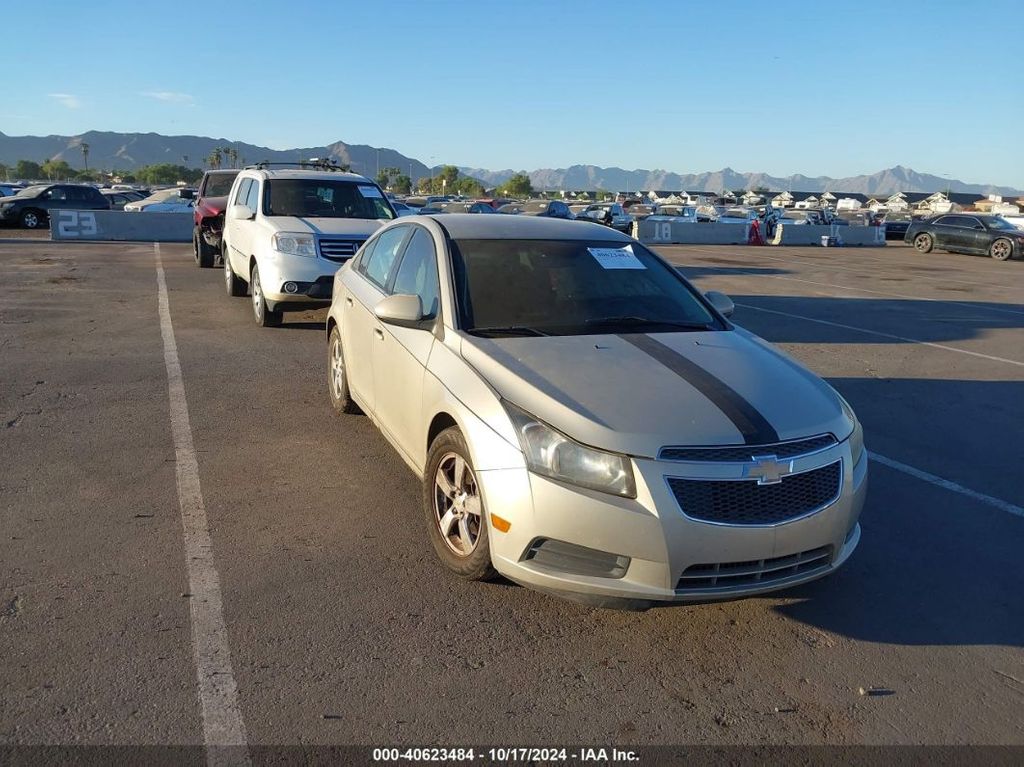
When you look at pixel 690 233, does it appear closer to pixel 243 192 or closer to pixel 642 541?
pixel 243 192

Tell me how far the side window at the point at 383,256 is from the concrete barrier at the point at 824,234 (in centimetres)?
2983

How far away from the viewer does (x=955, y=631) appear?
12.5 ft

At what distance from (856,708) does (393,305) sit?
2834mm

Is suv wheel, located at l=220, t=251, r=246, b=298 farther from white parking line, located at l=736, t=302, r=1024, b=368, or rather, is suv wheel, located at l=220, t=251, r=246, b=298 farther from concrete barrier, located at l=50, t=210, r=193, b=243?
concrete barrier, located at l=50, t=210, r=193, b=243

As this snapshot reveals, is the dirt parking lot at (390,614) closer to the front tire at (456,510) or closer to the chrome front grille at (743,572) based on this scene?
the front tire at (456,510)

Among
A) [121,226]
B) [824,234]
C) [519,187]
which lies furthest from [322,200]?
[519,187]

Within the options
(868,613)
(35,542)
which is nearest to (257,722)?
(35,542)

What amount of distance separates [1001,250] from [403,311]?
101ft

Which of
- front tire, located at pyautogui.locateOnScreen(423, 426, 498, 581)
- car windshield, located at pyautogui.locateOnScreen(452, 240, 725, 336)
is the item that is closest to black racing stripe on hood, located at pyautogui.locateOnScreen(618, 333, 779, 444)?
car windshield, located at pyautogui.locateOnScreen(452, 240, 725, 336)

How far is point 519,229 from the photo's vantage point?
210 inches

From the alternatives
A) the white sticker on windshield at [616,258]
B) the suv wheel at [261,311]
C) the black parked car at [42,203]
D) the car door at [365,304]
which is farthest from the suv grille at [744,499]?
the black parked car at [42,203]

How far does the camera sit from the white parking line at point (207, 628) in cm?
294

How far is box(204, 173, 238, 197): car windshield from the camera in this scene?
17.3 metres

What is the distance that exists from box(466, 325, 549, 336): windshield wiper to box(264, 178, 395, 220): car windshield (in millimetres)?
6769
